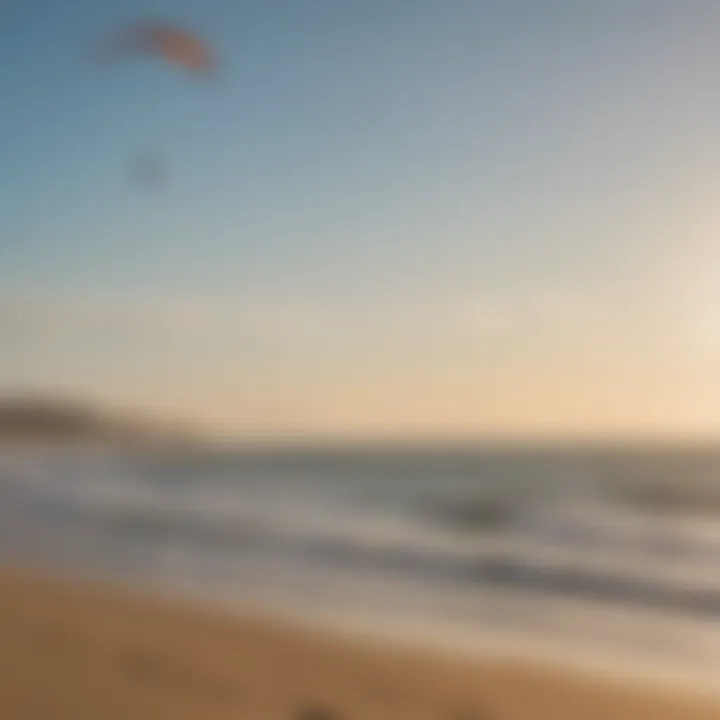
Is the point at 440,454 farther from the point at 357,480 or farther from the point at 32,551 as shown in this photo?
the point at 32,551

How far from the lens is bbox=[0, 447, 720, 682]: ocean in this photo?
13.0 ft

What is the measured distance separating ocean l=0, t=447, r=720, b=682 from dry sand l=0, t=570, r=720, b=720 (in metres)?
0.41

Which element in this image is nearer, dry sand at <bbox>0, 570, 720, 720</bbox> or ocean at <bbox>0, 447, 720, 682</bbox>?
dry sand at <bbox>0, 570, 720, 720</bbox>

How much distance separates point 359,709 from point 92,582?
2.53m

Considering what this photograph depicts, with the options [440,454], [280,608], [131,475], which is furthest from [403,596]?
[440,454]

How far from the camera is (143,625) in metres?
3.70

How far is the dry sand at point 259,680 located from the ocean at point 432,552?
1.35 feet

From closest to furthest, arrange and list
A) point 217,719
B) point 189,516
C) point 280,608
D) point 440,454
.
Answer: point 217,719, point 280,608, point 189,516, point 440,454

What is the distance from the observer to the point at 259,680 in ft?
9.43

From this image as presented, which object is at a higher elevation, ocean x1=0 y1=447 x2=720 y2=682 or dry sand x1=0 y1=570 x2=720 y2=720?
ocean x1=0 y1=447 x2=720 y2=682

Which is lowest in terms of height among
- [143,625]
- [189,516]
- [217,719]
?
[217,719]

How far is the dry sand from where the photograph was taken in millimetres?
2537

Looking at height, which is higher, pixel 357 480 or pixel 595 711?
pixel 357 480

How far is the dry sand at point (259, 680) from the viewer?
99.9 inches
